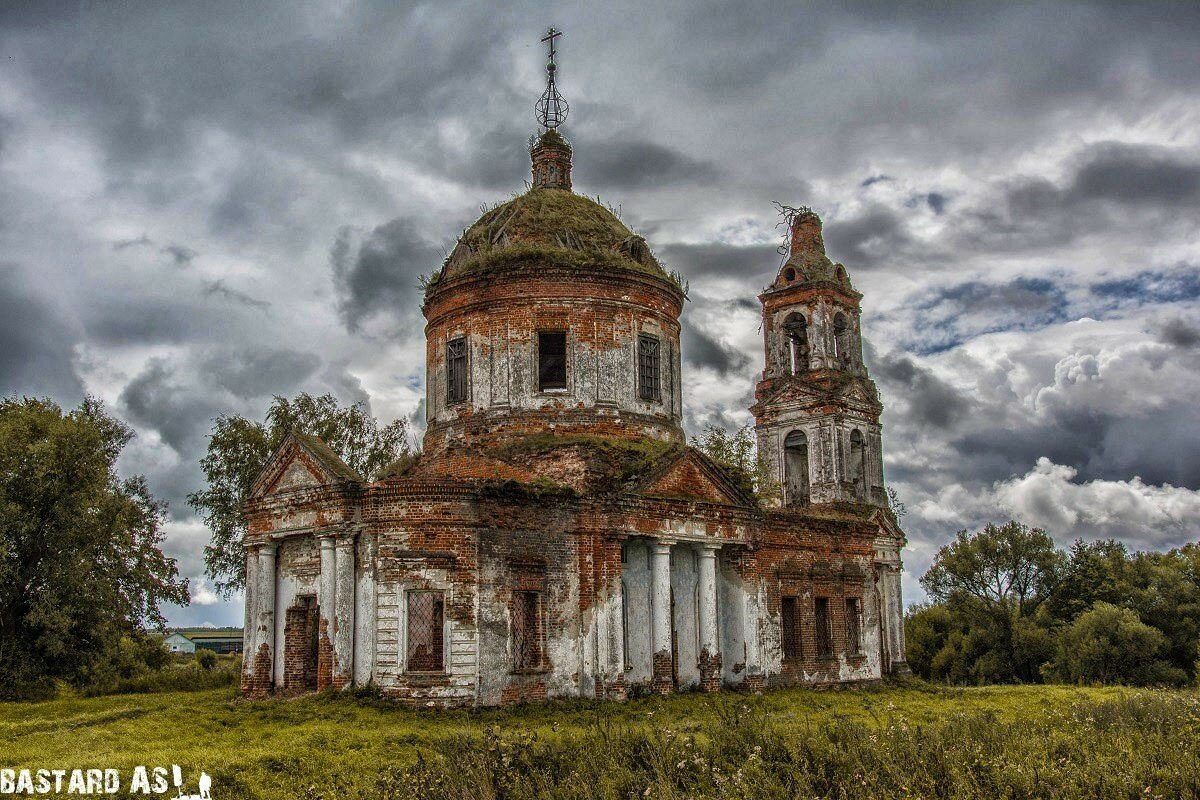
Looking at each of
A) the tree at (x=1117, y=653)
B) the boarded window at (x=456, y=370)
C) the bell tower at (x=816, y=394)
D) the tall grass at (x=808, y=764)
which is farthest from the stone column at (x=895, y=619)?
the tall grass at (x=808, y=764)

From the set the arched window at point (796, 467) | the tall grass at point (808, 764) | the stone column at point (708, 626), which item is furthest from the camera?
the arched window at point (796, 467)

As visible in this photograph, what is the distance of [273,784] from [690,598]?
10.3 metres

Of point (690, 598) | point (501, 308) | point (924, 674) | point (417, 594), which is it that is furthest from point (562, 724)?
point (924, 674)

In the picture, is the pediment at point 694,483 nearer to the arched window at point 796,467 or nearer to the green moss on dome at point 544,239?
the green moss on dome at point 544,239

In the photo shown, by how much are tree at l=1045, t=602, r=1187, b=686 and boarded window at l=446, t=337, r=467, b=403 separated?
26547mm

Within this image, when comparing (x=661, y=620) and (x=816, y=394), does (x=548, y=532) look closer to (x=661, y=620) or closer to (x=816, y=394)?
(x=661, y=620)

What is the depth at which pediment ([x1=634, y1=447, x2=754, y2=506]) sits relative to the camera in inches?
804

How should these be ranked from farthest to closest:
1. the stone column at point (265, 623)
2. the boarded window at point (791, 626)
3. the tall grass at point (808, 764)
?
the boarded window at point (791, 626), the stone column at point (265, 623), the tall grass at point (808, 764)

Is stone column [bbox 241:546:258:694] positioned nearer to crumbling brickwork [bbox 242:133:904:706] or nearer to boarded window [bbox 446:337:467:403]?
crumbling brickwork [bbox 242:133:904:706]

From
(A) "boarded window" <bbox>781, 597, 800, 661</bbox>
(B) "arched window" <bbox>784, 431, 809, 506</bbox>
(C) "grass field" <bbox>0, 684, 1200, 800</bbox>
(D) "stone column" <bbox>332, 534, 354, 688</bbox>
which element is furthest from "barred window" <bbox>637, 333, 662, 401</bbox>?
(B) "arched window" <bbox>784, 431, 809, 506</bbox>

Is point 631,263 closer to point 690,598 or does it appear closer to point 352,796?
point 690,598

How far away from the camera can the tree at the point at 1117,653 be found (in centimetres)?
3831

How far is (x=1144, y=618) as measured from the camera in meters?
41.3

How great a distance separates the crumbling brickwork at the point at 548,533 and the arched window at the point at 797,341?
29.2 ft
